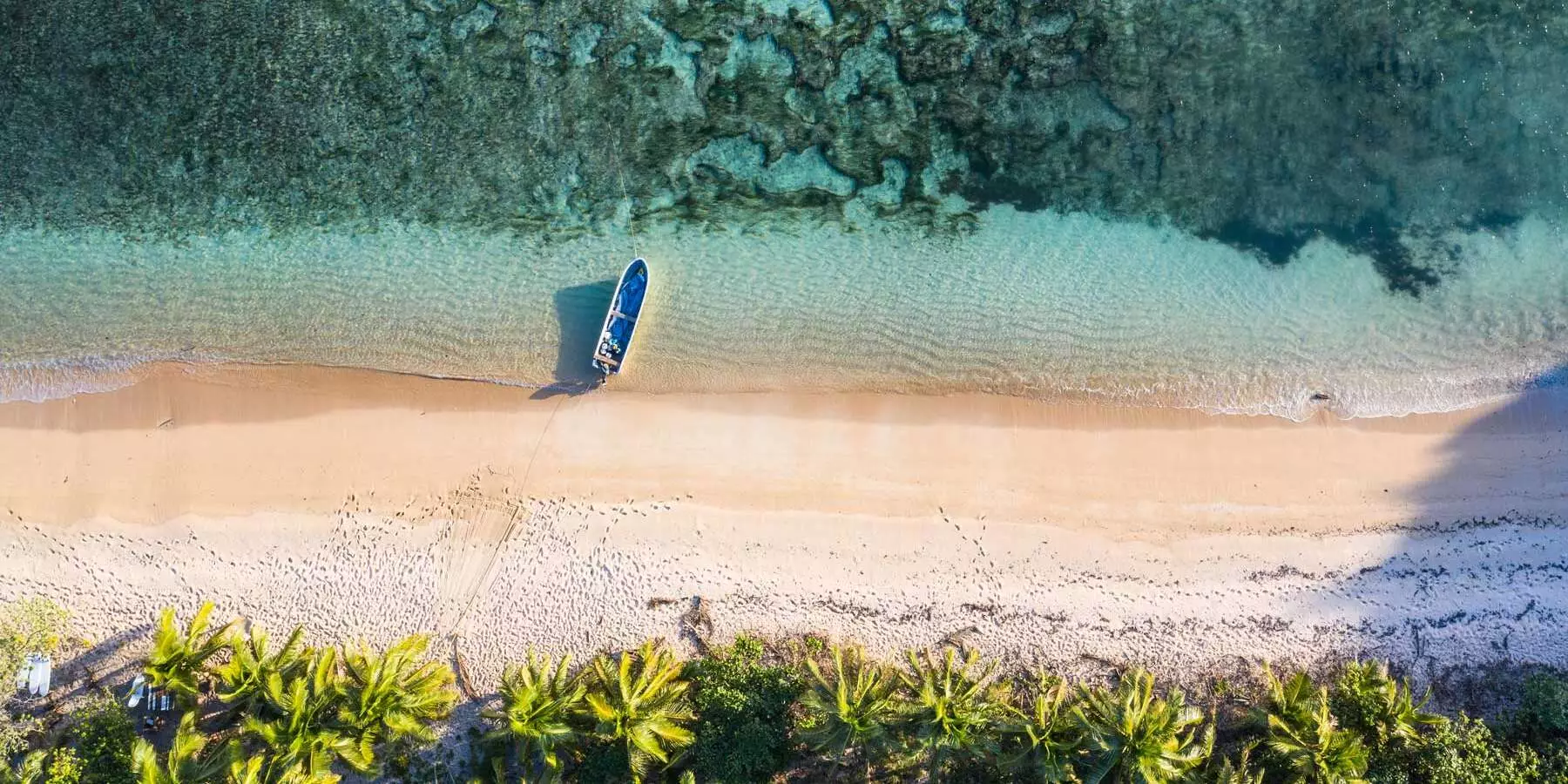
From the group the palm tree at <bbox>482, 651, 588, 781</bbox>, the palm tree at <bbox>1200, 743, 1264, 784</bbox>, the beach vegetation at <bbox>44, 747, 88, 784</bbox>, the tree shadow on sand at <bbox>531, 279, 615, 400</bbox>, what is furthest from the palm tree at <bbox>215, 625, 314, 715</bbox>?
the palm tree at <bbox>1200, 743, 1264, 784</bbox>

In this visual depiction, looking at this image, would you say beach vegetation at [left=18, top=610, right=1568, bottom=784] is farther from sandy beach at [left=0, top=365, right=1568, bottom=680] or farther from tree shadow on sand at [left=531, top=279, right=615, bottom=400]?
tree shadow on sand at [left=531, top=279, right=615, bottom=400]

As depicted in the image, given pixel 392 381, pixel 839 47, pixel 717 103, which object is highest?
pixel 839 47

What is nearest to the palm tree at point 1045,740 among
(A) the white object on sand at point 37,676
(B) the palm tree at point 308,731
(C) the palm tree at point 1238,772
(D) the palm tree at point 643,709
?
(C) the palm tree at point 1238,772

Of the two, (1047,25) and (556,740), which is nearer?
(556,740)

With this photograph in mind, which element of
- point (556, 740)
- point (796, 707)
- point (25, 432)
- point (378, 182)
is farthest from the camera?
point (378, 182)

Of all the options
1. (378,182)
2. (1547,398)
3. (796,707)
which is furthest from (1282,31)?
(378,182)

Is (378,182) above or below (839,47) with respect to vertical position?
below

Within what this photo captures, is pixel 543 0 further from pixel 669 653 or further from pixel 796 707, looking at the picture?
pixel 796 707

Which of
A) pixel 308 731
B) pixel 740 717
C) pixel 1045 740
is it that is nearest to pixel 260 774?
pixel 308 731
